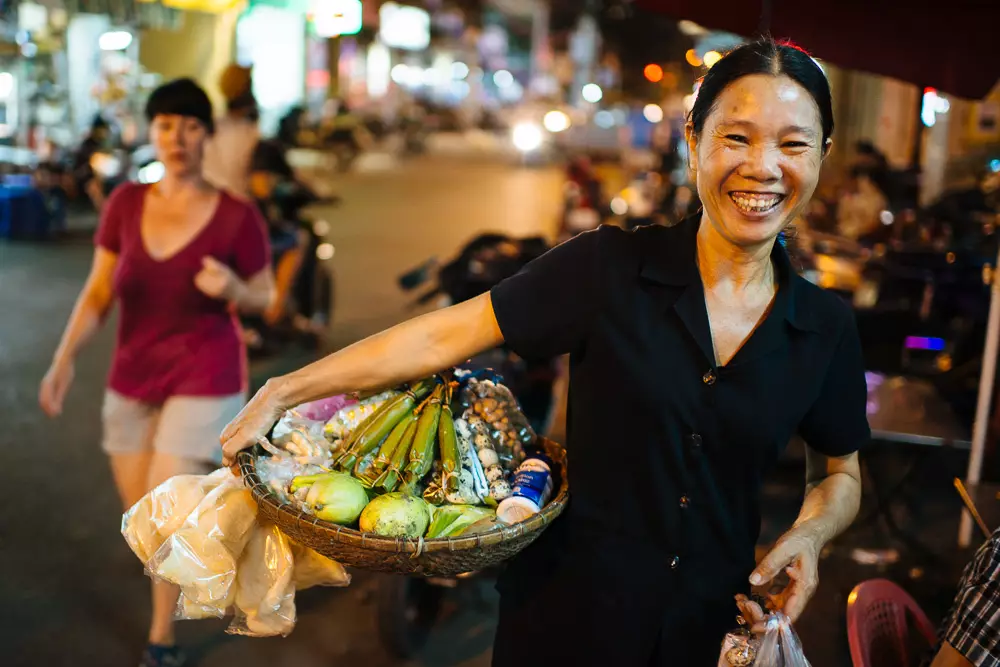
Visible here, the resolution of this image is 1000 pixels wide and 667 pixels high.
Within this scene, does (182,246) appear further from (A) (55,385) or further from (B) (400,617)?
(B) (400,617)

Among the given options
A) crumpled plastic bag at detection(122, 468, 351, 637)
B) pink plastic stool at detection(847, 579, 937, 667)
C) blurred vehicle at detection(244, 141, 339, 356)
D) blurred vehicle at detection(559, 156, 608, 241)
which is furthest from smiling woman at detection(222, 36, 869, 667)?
blurred vehicle at detection(559, 156, 608, 241)

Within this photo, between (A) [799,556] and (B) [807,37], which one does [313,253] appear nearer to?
(B) [807,37]

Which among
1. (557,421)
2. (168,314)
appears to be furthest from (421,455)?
(557,421)

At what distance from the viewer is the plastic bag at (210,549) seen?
216 cm

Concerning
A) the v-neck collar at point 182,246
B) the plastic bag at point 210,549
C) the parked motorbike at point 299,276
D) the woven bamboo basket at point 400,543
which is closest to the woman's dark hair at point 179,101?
the v-neck collar at point 182,246

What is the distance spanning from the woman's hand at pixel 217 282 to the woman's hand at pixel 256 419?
166 cm

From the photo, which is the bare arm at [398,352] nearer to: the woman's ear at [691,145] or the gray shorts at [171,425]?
the woman's ear at [691,145]

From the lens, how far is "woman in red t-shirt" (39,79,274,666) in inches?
145

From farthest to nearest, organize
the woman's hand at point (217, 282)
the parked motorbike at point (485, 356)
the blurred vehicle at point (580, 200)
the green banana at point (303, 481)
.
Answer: the blurred vehicle at point (580, 200) < the parked motorbike at point (485, 356) < the woman's hand at point (217, 282) < the green banana at point (303, 481)

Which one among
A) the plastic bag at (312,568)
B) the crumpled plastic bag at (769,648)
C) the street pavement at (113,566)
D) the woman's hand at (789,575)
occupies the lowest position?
the street pavement at (113,566)

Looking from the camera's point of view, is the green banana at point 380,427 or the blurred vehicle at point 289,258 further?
the blurred vehicle at point 289,258

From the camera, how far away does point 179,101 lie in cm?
374

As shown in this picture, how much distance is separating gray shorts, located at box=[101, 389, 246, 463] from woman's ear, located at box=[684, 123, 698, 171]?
2.24m

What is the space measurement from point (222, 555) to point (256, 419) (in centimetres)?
36
